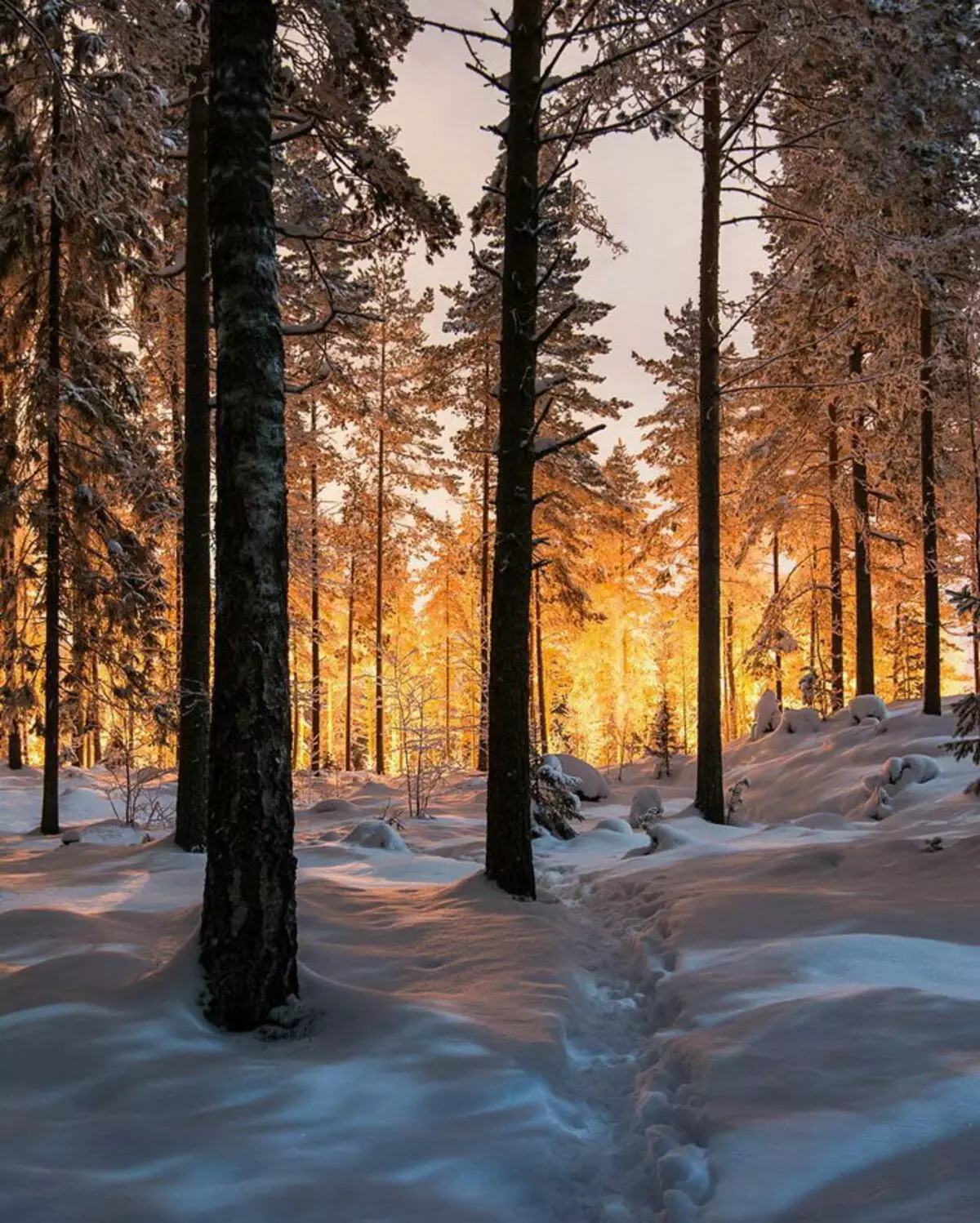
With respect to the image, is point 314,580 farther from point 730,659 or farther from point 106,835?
point 730,659

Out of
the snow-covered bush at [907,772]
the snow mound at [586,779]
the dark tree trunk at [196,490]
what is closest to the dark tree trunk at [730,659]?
the snow mound at [586,779]

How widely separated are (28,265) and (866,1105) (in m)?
13.6

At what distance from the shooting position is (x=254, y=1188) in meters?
2.45

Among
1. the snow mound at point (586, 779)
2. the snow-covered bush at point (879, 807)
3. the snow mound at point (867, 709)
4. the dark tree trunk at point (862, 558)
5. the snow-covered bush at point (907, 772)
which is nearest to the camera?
the snow-covered bush at point (879, 807)

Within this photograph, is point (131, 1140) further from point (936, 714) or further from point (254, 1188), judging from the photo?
point (936, 714)

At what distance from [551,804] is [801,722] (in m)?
8.75

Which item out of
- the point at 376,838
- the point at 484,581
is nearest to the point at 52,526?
the point at 376,838

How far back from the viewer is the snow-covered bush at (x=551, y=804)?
10570 mm

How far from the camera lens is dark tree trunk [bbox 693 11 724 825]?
10.5 m

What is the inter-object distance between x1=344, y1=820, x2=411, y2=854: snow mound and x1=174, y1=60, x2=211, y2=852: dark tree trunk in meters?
1.82

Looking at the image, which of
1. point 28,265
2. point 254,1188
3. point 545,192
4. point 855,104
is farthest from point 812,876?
point 28,265

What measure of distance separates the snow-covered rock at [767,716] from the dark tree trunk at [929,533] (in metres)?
4.03

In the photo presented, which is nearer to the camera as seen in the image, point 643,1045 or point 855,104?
point 643,1045

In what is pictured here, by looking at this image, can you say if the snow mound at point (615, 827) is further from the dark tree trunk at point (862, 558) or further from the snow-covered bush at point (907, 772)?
the dark tree trunk at point (862, 558)
